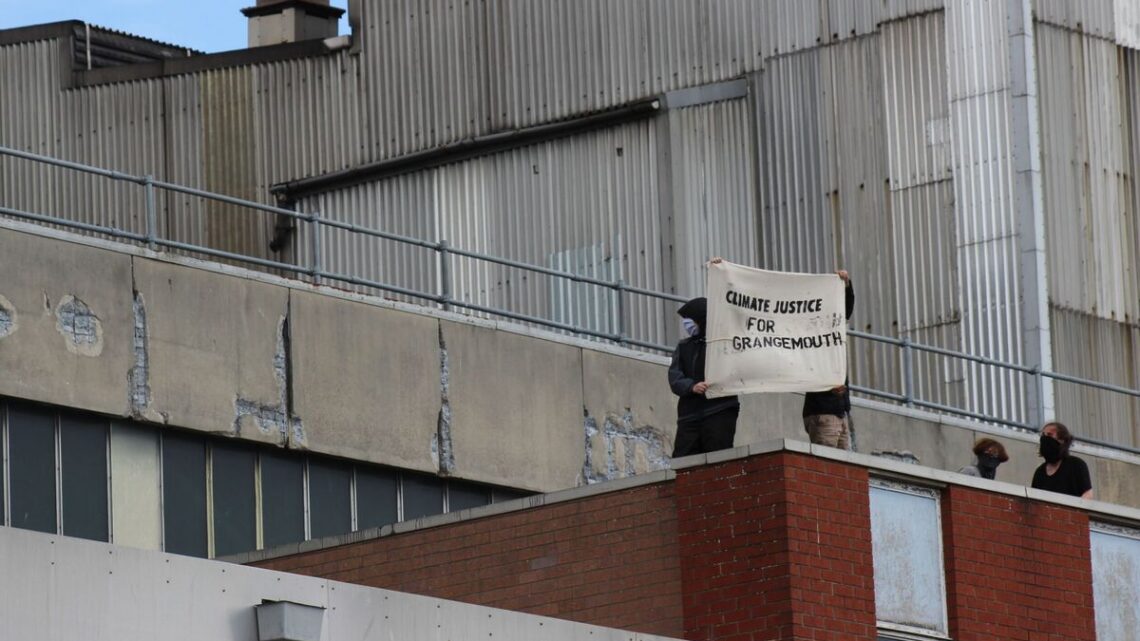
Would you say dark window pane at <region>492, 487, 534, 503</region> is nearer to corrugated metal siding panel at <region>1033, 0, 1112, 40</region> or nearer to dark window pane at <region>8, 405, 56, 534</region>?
dark window pane at <region>8, 405, 56, 534</region>

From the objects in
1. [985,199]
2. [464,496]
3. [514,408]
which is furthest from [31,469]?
[985,199]

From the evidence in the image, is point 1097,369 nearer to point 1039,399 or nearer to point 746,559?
point 1039,399

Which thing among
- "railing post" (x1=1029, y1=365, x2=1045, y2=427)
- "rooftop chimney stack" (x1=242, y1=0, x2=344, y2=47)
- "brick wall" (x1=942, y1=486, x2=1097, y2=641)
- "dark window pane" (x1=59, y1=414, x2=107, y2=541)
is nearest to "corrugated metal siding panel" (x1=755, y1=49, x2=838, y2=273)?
"railing post" (x1=1029, y1=365, x2=1045, y2=427)

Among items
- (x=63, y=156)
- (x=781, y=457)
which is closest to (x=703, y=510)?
(x=781, y=457)

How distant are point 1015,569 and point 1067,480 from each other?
123 centimetres

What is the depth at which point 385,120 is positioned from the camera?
35.9 m

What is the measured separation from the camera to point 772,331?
18.8 metres

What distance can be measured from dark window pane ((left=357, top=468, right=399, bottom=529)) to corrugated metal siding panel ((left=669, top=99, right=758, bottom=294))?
8.48m

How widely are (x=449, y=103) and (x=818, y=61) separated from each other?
5693 mm

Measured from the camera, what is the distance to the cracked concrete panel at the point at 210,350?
2355 cm

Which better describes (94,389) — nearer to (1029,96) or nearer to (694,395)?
(694,395)

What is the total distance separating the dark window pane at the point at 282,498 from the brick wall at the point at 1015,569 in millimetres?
7877

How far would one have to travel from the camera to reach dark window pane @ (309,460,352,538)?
968 inches

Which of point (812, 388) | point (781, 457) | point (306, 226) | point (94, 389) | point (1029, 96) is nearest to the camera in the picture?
point (781, 457)
